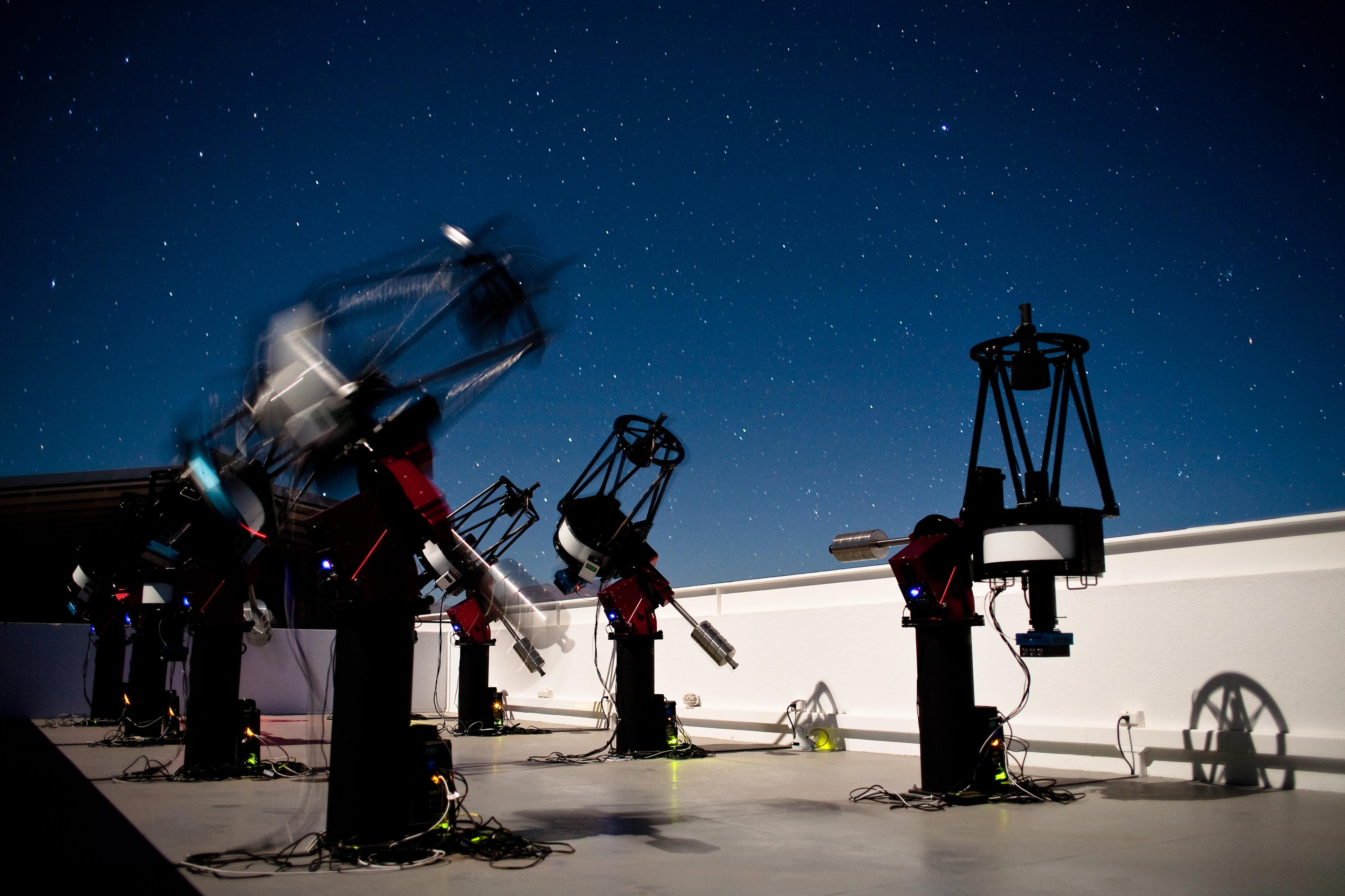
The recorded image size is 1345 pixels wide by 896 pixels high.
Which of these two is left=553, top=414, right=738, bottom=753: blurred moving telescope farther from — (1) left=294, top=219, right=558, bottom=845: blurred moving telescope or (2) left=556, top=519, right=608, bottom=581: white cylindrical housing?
(1) left=294, top=219, right=558, bottom=845: blurred moving telescope

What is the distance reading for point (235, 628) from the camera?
10227 millimetres

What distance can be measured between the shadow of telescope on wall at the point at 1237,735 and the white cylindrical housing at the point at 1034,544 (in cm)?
333

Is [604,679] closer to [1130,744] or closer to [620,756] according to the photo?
[620,756]

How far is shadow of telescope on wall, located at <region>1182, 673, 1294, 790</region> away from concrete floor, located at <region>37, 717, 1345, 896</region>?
0.33 metres

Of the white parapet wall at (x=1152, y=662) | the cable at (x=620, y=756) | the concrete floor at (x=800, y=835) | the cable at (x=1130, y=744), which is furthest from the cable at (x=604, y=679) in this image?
the cable at (x=1130, y=744)

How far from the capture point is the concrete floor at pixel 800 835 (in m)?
4.93

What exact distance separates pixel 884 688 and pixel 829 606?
5.13 ft

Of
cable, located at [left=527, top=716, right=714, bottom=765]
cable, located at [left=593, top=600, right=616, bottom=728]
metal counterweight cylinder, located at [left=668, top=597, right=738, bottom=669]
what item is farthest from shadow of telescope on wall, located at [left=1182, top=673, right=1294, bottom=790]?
cable, located at [left=593, top=600, right=616, bottom=728]

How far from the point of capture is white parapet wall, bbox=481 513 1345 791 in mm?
8383

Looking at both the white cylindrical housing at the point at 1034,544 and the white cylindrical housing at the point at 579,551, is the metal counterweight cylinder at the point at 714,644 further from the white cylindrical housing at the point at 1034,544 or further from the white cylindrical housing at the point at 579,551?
the white cylindrical housing at the point at 1034,544

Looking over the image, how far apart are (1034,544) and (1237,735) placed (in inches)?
146

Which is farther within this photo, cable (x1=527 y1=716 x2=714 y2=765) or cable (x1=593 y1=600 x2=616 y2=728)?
cable (x1=593 y1=600 x2=616 y2=728)

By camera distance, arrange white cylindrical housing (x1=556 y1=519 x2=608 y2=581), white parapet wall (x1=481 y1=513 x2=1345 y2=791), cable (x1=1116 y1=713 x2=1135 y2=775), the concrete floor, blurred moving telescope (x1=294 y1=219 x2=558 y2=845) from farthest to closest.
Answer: white cylindrical housing (x1=556 y1=519 x2=608 y2=581) → cable (x1=1116 y1=713 x2=1135 y2=775) → white parapet wall (x1=481 y1=513 x2=1345 y2=791) → the concrete floor → blurred moving telescope (x1=294 y1=219 x2=558 y2=845)

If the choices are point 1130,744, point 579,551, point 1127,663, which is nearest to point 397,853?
point 579,551
